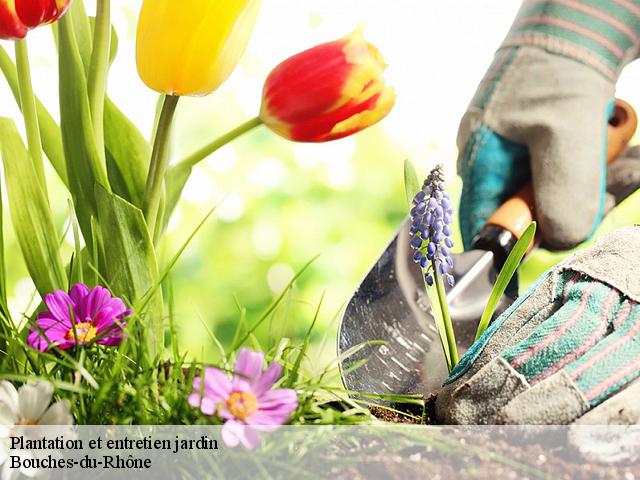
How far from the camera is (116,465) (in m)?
0.39

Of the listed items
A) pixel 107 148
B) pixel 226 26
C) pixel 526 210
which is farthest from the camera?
pixel 526 210

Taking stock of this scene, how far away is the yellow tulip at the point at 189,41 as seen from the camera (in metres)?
0.47

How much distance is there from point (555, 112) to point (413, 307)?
23 cm

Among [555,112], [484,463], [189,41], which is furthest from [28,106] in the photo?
[555,112]

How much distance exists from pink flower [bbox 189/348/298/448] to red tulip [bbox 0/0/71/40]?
0.73ft

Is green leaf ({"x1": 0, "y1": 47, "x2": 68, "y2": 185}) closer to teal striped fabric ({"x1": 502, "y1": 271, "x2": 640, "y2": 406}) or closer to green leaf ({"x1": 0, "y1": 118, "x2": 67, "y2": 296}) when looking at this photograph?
green leaf ({"x1": 0, "y1": 118, "x2": 67, "y2": 296})

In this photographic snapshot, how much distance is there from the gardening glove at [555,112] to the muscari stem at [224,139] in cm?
33

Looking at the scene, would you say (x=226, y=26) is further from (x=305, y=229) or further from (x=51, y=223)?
(x=305, y=229)

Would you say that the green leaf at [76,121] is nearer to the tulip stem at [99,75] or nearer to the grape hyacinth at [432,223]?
the tulip stem at [99,75]

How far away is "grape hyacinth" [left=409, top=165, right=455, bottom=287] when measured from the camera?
524 millimetres

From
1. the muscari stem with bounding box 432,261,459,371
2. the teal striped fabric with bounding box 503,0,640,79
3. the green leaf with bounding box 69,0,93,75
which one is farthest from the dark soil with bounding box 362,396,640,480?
the teal striped fabric with bounding box 503,0,640,79

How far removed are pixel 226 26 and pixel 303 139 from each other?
3.4 inches

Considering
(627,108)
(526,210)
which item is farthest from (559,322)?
(627,108)

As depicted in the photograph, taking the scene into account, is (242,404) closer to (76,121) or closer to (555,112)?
(76,121)
